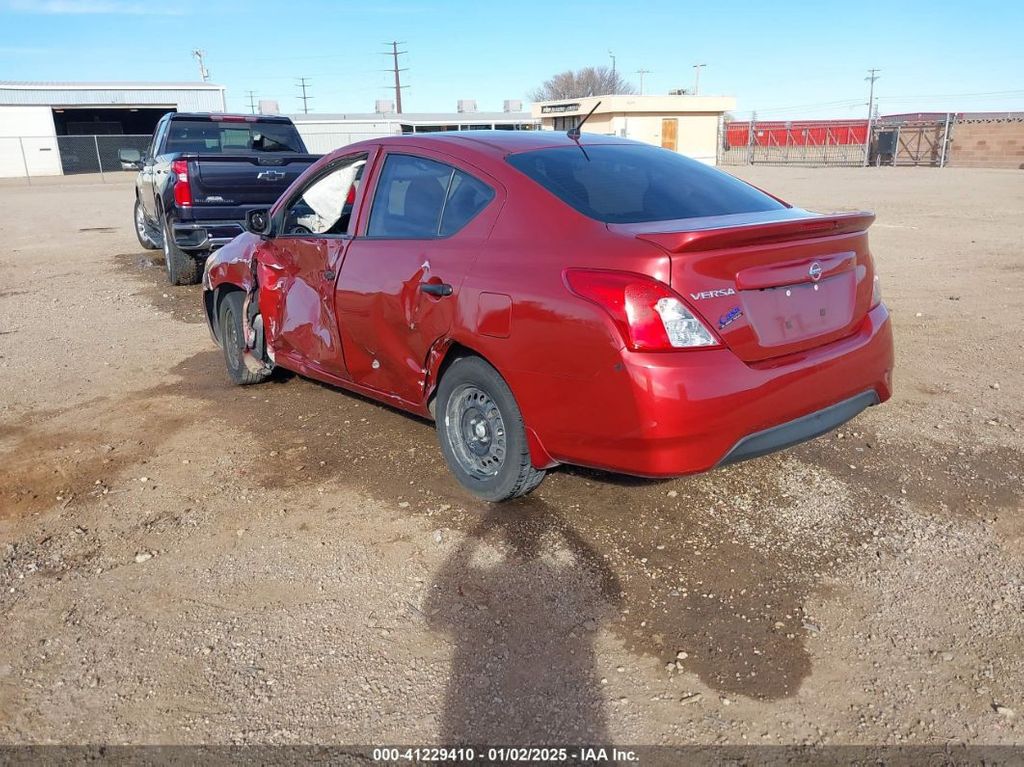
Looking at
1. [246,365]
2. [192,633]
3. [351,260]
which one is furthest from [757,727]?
[246,365]

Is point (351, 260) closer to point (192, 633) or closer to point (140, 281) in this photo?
point (192, 633)

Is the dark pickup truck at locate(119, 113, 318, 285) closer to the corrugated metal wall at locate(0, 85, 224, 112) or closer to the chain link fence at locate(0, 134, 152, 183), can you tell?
the chain link fence at locate(0, 134, 152, 183)

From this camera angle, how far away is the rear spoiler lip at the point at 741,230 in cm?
303

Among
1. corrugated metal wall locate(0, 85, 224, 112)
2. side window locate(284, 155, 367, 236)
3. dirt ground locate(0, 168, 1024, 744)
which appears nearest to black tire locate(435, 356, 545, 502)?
dirt ground locate(0, 168, 1024, 744)

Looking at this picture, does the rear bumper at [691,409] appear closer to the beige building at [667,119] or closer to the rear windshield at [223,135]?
the rear windshield at [223,135]

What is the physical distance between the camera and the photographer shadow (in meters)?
2.54

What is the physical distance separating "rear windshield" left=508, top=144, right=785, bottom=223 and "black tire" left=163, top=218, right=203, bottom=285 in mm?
6983

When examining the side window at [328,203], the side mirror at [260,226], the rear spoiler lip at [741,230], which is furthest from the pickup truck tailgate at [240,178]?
the rear spoiler lip at [741,230]

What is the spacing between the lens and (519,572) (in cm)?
336

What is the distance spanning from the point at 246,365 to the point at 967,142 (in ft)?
144

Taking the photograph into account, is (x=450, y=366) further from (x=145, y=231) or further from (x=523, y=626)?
(x=145, y=231)

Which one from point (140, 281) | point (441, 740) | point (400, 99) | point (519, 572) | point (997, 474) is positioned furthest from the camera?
point (400, 99)

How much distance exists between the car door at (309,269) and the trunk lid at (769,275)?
6.37 feet

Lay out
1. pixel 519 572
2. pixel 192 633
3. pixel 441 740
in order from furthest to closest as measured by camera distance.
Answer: pixel 519 572 → pixel 192 633 → pixel 441 740
